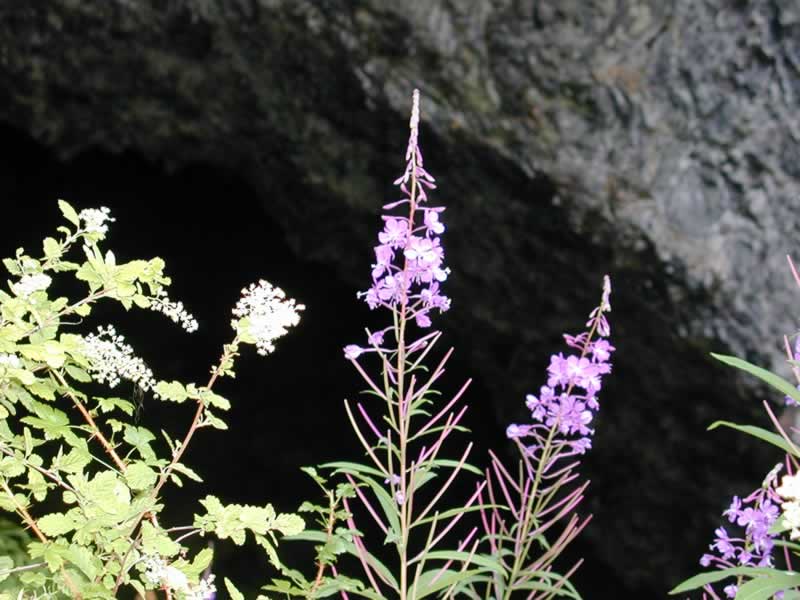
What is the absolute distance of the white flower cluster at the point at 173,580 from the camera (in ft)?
3.85

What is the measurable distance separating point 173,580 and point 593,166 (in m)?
2.00

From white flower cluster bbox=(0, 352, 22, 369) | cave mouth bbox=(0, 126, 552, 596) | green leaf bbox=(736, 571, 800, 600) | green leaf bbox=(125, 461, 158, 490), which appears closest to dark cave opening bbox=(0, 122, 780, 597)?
cave mouth bbox=(0, 126, 552, 596)

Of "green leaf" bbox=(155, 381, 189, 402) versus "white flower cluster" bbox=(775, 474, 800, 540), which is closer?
"white flower cluster" bbox=(775, 474, 800, 540)

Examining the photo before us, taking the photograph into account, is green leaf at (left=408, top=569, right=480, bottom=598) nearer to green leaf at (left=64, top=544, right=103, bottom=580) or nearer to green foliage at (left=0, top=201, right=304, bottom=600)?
green foliage at (left=0, top=201, right=304, bottom=600)

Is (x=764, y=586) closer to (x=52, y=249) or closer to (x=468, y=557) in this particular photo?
(x=468, y=557)

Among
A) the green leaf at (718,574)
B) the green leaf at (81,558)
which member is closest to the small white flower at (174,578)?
the green leaf at (81,558)

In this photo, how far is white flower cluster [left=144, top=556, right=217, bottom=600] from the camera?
3.85 feet

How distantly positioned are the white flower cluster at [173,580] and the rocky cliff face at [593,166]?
184 cm

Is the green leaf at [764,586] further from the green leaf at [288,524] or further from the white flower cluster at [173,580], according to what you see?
the white flower cluster at [173,580]

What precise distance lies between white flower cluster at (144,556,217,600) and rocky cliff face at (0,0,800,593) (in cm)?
184

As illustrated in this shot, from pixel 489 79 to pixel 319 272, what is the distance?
1.63 metres

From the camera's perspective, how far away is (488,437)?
→ 3867mm

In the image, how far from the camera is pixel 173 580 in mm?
1164

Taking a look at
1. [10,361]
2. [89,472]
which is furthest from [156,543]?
[10,361]
